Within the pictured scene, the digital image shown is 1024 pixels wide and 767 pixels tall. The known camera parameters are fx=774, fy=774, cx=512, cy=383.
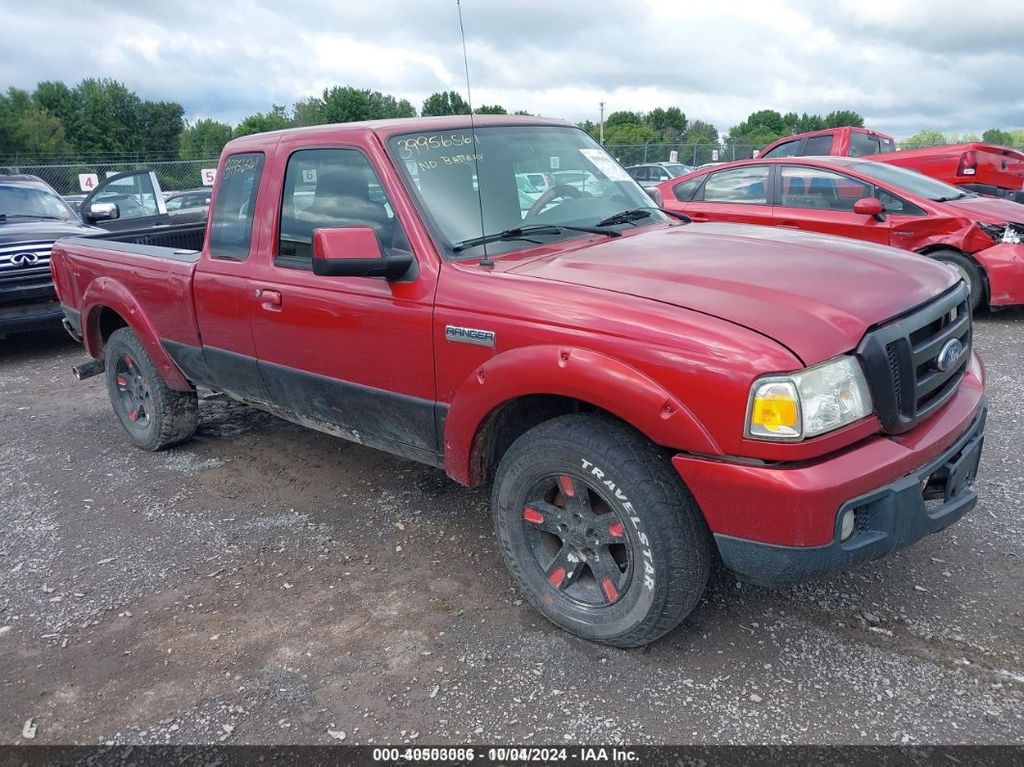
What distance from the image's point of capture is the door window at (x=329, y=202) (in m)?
3.33

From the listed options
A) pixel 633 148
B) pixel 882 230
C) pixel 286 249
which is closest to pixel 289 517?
pixel 286 249

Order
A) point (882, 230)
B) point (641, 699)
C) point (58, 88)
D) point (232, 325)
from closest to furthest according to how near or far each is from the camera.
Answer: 1. point (641, 699)
2. point (232, 325)
3. point (882, 230)
4. point (58, 88)

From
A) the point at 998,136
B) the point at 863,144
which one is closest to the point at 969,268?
the point at 863,144

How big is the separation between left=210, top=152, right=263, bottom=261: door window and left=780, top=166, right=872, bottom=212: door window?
18.0 ft

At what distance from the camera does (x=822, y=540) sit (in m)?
2.27

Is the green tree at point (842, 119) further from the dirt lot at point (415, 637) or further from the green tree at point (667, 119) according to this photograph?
the dirt lot at point (415, 637)

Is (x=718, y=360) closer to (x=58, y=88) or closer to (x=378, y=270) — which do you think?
(x=378, y=270)

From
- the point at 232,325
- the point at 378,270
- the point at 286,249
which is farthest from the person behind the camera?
the point at 232,325

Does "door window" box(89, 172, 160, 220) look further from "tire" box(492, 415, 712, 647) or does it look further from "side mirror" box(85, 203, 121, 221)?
"tire" box(492, 415, 712, 647)

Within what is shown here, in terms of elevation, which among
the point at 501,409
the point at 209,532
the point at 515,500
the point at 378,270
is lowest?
the point at 209,532

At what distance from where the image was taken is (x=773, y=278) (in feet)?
8.71

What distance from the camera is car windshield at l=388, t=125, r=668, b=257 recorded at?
3.22 metres

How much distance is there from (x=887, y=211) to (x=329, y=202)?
5.72m

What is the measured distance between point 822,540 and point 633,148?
2969 centimetres
